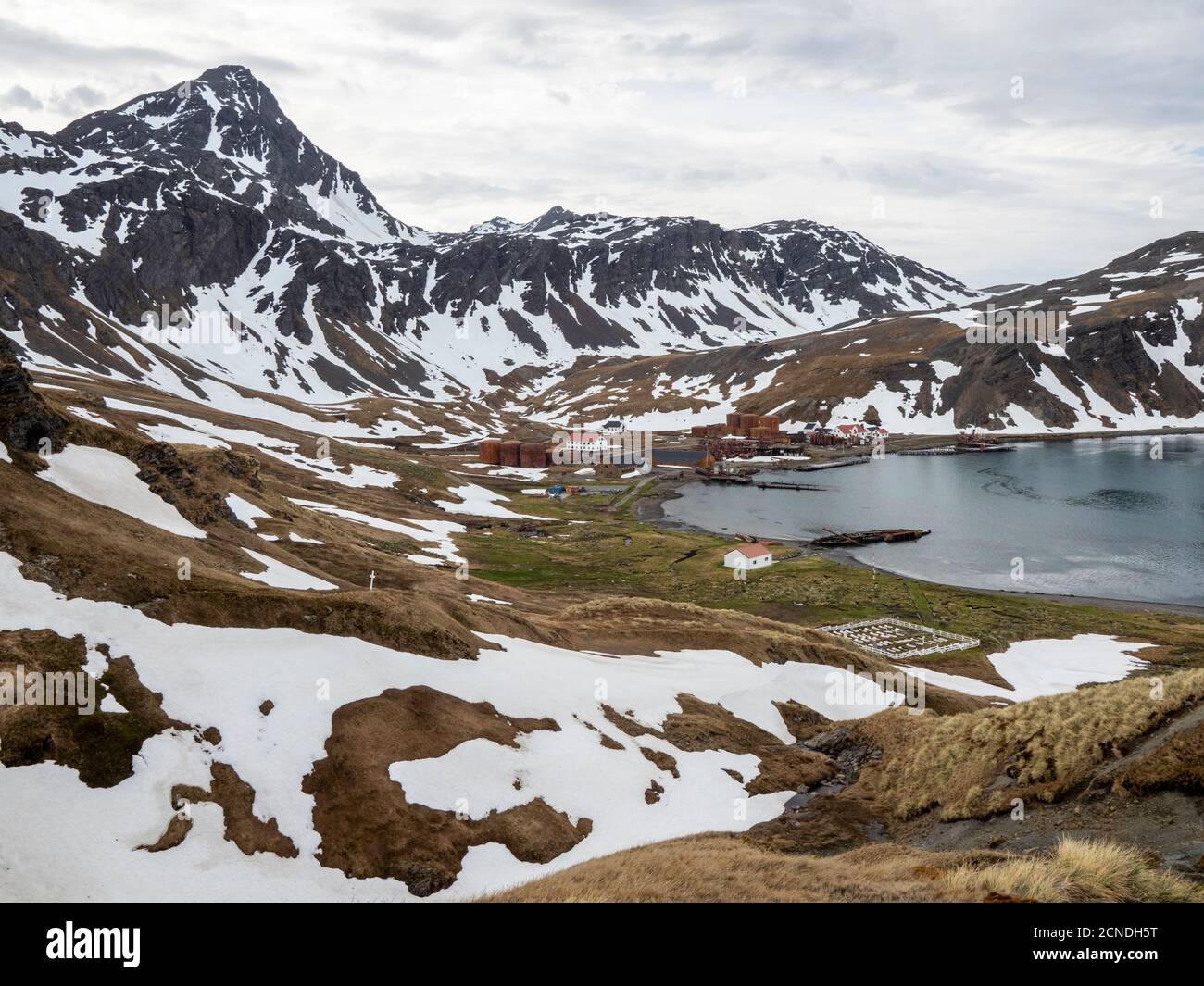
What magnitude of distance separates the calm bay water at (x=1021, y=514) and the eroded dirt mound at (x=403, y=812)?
7149cm

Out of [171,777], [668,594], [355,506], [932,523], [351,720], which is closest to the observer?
[171,777]

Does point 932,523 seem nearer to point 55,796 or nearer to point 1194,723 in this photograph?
point 1194,723

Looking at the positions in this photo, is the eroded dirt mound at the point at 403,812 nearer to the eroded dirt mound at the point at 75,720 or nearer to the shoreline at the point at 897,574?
the eroded dirt mound at the point at 75,720

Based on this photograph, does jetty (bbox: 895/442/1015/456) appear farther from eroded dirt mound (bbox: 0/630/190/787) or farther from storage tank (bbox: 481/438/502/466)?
eroded dirt mound (bbox: 0/630/190/787)

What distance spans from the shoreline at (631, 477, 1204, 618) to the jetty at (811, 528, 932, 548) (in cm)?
188

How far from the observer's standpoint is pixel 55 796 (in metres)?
18.4

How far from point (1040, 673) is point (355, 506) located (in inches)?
2748

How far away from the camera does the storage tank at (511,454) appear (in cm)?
16825

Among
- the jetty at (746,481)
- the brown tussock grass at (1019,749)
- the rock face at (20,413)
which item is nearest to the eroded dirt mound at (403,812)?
the brown tussock grass at (1019,749)

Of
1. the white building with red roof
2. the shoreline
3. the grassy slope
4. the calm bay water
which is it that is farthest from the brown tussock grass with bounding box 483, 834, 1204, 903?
the calm bay water

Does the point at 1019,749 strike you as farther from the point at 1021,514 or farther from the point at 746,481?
the point at 746,481

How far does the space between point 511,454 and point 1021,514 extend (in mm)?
100640
